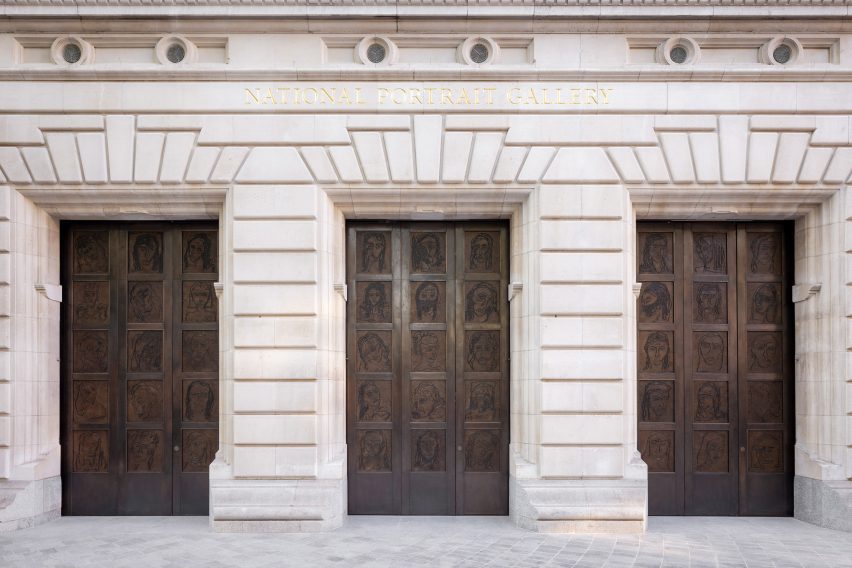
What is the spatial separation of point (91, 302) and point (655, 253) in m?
9.64

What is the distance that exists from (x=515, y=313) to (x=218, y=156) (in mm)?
5404

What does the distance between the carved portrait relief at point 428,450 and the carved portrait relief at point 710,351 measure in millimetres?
4507

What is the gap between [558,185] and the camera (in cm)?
1170

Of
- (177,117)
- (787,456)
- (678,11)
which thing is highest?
(678,11)

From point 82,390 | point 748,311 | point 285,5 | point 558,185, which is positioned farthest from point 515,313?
point 82,390

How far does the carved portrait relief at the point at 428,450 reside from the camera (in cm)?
1240

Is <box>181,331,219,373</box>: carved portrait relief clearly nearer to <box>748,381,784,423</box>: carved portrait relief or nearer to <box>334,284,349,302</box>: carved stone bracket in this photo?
<box>334,284,349,302</box>: carved stone bracket

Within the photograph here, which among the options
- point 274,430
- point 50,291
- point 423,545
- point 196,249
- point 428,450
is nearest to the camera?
point 423,545

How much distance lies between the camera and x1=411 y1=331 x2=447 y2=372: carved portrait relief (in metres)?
12.5

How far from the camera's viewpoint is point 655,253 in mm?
12594

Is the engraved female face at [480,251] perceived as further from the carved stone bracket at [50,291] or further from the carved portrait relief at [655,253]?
the carved stone bracket at [50,291]

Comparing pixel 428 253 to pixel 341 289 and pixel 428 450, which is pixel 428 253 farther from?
pixel 428 450

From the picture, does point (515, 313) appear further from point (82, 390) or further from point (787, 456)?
point (82, 390)

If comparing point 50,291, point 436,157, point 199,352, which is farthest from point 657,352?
point 50,291
